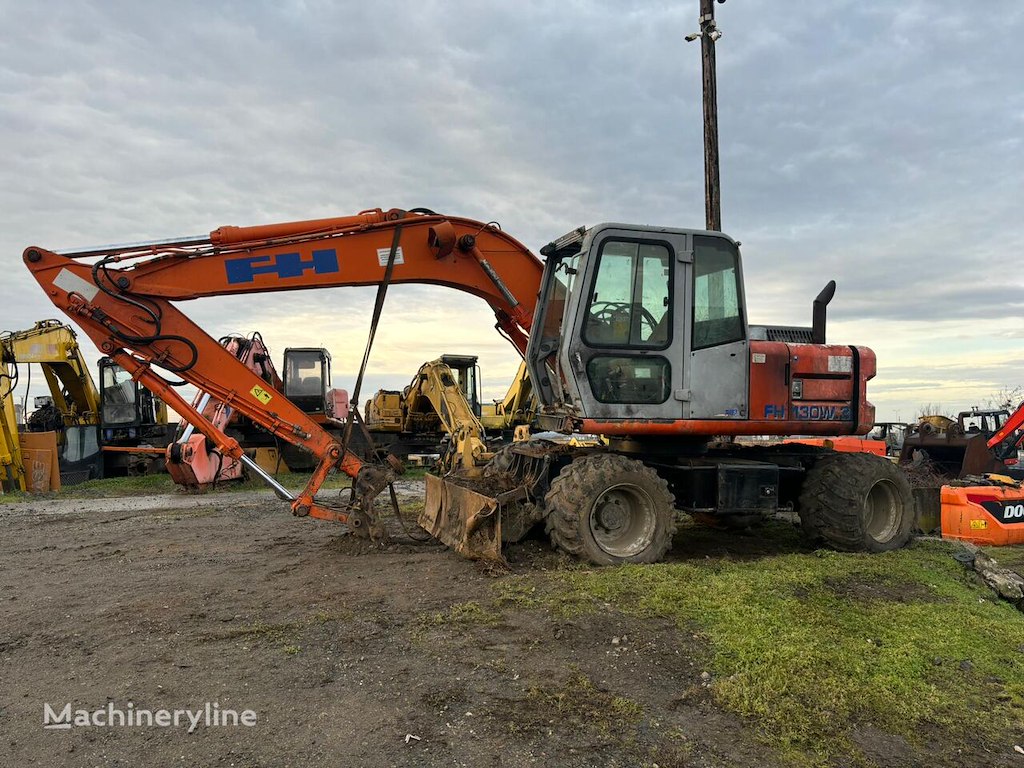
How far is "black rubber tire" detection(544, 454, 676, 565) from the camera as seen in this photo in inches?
235

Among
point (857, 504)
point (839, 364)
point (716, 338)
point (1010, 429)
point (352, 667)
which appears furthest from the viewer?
point (1010, 429)

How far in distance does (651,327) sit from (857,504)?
103 inches

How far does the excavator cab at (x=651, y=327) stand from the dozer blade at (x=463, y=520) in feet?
3.47

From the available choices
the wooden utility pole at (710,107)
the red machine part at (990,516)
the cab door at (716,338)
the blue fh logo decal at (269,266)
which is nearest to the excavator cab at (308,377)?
the wooden utility pole at (710,107)

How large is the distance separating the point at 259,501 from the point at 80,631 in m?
7.56

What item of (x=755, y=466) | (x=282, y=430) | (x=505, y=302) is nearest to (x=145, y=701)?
(x=282, y=430)

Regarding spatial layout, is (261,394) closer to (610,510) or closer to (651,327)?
(610,510)

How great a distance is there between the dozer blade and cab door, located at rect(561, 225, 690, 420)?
47.0 inches

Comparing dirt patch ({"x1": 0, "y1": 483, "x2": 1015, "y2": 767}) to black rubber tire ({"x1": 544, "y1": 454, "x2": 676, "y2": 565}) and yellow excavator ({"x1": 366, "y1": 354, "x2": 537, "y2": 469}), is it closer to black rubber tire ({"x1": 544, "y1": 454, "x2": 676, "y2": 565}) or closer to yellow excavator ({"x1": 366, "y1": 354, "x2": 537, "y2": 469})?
black rubber tire ({"x1": 544, "y1": 454, "x2": 676, "y2": 565})

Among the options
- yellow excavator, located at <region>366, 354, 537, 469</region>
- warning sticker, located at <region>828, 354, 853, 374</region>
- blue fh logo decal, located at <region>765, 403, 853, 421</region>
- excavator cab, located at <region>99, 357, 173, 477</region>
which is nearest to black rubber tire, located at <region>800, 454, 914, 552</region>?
blue fh logo decal, located at <region>765, 403, 853, 421</region>

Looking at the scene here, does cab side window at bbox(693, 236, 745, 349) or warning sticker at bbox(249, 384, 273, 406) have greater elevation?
cab side window at bbox(693, 236, 745, 349)

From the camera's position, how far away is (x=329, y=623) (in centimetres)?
462

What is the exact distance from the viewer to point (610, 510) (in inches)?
247

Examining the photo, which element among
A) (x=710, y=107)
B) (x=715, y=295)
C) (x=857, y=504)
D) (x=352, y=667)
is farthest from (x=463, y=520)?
(x=710, y=107)
